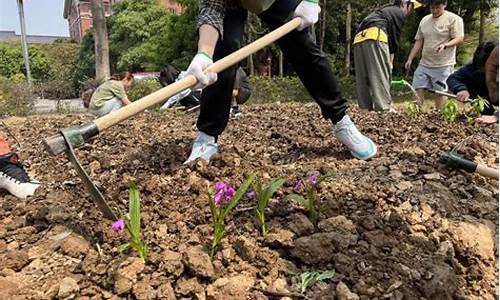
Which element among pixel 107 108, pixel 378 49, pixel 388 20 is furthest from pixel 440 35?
pixel 107 108

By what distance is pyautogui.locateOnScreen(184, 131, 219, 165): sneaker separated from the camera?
2.30 m

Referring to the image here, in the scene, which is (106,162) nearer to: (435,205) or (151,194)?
(151,194)

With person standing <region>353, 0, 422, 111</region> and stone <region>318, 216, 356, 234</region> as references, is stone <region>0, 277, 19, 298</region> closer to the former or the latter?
stone <region>318, 216, 356, 234</region>

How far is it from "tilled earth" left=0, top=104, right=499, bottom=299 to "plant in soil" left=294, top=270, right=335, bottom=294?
2 centimetres

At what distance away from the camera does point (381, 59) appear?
508 cm

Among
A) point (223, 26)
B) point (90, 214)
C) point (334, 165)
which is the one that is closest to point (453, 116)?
point (334, 165)

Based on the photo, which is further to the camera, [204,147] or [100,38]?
[100,38]

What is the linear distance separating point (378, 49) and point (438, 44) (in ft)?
2.60

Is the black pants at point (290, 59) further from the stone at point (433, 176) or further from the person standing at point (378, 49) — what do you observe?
the person standing at point (378, 49)

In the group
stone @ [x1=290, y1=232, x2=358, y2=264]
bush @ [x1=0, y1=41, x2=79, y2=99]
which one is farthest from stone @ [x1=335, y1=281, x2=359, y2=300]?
bush @ [x1=0, y1=41, x2=79, y2=99]

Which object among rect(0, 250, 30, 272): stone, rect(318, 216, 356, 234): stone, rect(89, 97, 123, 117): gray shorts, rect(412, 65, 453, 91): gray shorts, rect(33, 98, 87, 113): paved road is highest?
rect(318, 216, 356, 234): stone

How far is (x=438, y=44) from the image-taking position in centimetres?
533

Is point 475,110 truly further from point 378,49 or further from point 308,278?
point 308,278

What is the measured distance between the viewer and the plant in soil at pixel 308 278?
1392 millimetres
